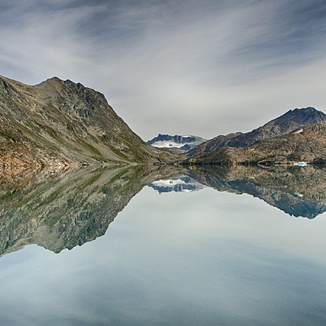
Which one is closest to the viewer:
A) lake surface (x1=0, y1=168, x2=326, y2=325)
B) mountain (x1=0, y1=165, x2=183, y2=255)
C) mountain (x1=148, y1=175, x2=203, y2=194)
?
lake surface (x1=0, y1=168, x2=326, y2=325)

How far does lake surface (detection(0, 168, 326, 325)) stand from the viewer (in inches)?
605

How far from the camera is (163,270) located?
2153 centimetres

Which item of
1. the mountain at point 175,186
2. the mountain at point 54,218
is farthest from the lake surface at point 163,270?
the mountain at point 175,186

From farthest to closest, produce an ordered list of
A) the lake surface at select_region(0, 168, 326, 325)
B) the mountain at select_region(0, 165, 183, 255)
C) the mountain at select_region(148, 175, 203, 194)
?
the mountain at select_region(148, 175, 203, 194) < the mountain at select_region(0, 165, 183, 255) < the lake surface at select_region(0, 168, 326, 325)

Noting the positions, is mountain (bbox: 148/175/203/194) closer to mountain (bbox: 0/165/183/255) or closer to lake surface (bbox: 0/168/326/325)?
mountain (bbox: 0/165/183/255)

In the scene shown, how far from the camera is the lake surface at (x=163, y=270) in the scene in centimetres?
1538

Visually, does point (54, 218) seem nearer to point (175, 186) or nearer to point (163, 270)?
point (163, 270)

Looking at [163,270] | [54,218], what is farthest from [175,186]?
[163,270]

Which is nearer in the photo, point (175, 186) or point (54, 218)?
point (54, 218)

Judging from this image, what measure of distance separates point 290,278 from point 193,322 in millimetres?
8173

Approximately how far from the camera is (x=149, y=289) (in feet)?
59.8

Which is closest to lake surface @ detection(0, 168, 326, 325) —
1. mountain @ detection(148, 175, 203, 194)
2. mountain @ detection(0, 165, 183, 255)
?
mountain @ detection(0, 165, 183, 255)

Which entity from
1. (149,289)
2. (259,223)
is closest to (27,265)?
(149,289)

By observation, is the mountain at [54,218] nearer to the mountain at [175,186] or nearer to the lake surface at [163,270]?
the lake surface at [163,270]
